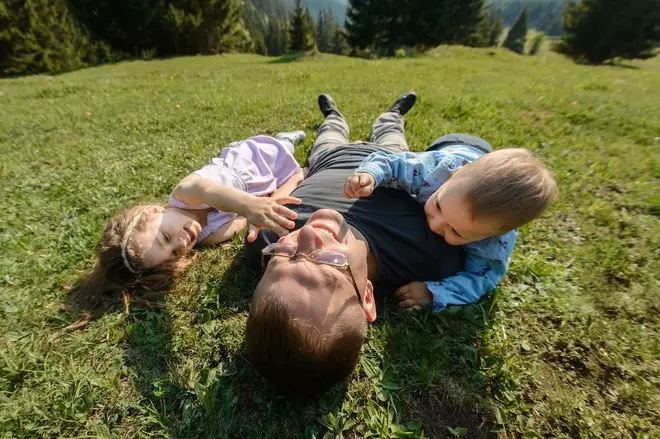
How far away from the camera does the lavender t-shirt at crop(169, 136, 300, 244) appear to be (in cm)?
333

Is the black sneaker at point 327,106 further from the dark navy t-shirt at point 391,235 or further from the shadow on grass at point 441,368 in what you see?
the shadow on grass at point 441,368

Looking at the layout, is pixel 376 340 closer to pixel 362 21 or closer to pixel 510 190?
pixel 510 190

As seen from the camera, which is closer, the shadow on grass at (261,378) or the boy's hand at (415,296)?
the shadow on grass at (261,378)

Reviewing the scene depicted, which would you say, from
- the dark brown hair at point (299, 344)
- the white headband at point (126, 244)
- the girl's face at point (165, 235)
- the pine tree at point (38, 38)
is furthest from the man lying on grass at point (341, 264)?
the pine tree at point (38, 38)

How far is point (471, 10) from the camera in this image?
38.6 meters

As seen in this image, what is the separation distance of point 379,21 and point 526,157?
40.3 m

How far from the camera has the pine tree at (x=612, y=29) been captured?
30578mm

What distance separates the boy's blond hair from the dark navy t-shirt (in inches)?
20.8

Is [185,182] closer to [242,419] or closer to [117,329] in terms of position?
[117,329]

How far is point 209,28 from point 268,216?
35592mm

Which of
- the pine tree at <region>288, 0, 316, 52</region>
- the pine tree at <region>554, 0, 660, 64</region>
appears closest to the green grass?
the pine tree at <region>554, 0, 660, 64</region>

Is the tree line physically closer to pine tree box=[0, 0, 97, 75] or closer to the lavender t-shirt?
pine tree box=[0, 0, 97, 75]

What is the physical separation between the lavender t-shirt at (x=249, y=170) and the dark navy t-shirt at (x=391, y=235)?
2.47 ft

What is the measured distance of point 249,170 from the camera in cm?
377
